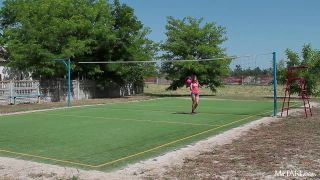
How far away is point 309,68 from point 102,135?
1822 centimetres

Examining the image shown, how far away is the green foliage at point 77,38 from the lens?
28.4 metres

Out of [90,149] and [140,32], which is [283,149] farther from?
[140,32]

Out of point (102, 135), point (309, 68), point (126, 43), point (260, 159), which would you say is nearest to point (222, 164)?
point (260, 159)

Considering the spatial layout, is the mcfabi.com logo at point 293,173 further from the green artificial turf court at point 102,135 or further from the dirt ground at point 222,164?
the green artificial turf court at point 102,135

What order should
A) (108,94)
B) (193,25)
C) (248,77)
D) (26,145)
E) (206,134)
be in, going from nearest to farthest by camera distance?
(26,145)
(206,134)
(108,94)
(193,25)
(248,77)

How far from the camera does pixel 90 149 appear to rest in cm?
1045

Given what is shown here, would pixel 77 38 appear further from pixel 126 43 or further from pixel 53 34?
pixel 126 43

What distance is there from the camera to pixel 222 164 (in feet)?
28.1

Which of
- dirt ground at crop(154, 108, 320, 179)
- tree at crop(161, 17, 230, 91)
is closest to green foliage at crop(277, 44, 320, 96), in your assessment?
tree at crop(161, 17, 230, 91)

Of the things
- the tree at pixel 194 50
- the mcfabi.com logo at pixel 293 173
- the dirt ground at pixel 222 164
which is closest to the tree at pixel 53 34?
the tree at pixel 194 50

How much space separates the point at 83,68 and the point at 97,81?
2.06 m

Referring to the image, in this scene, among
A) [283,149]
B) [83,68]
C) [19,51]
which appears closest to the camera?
[283,149]

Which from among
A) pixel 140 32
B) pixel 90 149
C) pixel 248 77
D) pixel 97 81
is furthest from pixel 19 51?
pixel 248 77

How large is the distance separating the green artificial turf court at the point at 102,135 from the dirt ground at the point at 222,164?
529 mm
